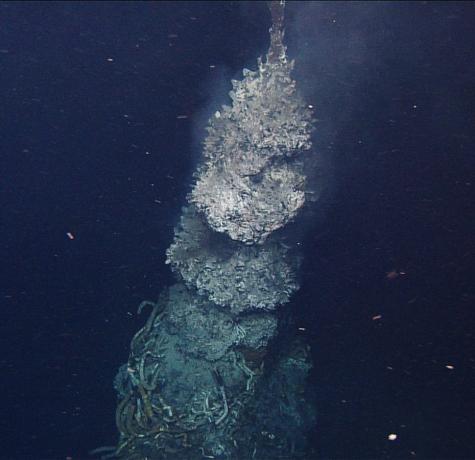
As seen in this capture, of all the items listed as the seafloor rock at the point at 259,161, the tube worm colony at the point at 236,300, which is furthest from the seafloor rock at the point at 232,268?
the seafloor rock at the point at 259,161

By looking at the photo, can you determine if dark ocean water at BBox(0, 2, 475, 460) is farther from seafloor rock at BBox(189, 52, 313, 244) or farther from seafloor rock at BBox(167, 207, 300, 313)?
seafloor rock at BBox(167, 207, 300, 313)

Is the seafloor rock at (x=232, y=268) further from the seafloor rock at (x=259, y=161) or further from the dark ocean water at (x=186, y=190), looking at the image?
the dark ocean water at (x=186, y=190)

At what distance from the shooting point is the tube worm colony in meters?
5.21

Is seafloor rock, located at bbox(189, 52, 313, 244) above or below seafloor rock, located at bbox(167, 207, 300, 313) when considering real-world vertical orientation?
above

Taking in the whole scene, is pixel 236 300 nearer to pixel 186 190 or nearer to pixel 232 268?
pixel 232 268

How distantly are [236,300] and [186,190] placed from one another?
3308 millimetres

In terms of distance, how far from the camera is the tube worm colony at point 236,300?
5.21 meters

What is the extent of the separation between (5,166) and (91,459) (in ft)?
26.4

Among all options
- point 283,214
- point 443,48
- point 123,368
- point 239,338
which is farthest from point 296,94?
point 123,368

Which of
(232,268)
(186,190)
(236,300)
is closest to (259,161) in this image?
(232,268)

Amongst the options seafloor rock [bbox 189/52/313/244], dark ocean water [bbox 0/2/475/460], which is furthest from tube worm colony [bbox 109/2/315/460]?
dark ocean water [bbox 0/2/475/460]

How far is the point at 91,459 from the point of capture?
24.3 feet

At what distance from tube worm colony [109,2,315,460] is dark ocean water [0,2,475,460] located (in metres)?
0.87

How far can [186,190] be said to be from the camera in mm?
7750
